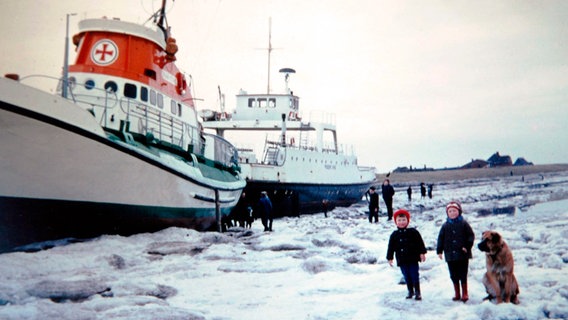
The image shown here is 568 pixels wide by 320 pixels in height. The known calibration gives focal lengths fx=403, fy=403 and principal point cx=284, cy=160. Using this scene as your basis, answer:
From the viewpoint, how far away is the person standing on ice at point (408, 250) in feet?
14.7

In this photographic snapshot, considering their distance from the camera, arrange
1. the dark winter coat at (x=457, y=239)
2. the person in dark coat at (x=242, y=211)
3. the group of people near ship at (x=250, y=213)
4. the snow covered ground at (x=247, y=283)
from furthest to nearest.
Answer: the person in dark coat at (x=242, y=211)
the group of people near ship at (x=250, y=213)
the dark winter coat at (x=457, y=239)
the snow covered ground at (x=247, y=283)

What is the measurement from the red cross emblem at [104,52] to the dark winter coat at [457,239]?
8.28 metres

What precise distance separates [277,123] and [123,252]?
14.1 metres

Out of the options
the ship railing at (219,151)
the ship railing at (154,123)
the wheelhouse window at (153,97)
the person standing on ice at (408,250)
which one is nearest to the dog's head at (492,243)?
the person standing on ice at (408,250)

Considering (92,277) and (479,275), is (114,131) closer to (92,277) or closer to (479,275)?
(92,277)

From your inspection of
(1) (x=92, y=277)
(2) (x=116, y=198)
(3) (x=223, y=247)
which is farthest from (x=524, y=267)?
(2) (x=116, y=198)

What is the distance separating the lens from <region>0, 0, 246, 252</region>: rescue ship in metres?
6.25

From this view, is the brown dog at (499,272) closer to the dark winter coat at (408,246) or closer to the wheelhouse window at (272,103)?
the dark winter coat at (408,246)

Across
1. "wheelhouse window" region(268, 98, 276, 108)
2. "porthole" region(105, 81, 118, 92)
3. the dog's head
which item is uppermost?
"wheelhouse window" region(268, 98, 276, 108)

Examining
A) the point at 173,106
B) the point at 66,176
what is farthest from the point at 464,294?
the point at 173,106

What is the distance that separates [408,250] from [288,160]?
557 inches

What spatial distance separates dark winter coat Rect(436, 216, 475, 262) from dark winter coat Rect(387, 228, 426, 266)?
228mm

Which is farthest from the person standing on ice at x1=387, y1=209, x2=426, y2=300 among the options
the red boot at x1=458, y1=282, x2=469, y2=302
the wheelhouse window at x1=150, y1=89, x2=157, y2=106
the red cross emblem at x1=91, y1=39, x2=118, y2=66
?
the red cross emblem at x1=91, y1=39, x2=118, y2=66

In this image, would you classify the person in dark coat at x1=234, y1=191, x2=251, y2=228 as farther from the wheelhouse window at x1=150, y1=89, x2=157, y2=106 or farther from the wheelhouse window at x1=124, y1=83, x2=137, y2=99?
the wheelhouse window at x1=124, y1=83, x2=137, y2=99
